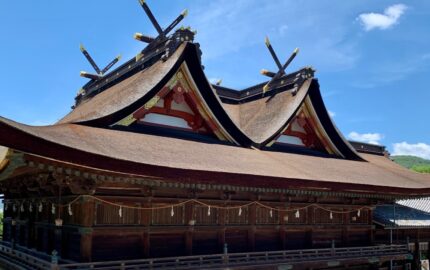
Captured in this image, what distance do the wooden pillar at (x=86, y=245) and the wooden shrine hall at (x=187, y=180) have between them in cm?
4

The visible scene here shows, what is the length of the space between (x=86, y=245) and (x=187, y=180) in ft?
10.9

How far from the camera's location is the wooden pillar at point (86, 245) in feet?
39.1

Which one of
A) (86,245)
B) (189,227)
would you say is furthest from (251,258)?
(86,245)

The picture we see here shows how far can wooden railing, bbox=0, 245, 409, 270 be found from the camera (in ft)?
39.2

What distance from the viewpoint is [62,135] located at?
35.6 ft

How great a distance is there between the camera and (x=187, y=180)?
39.1ft

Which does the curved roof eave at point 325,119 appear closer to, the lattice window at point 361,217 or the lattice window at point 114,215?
the lattice window at point 361,217

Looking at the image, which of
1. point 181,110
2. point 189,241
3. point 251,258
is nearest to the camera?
point 189,241

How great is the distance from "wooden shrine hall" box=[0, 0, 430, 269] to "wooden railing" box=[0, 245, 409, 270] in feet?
0.25

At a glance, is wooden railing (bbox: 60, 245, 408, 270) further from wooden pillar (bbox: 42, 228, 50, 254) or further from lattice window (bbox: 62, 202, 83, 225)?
wooden pillar (bbox: 42, 228, 50, 254)

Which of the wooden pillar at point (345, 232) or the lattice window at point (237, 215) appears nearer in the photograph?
the lattice window at point (237, 215)

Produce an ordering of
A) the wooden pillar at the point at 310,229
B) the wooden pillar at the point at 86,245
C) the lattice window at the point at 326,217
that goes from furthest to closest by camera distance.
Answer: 1. the lattice window at the point at 326,217
2. the wooden pillar at the point at 310,229
3. the wooden pillar at the point at 86,245

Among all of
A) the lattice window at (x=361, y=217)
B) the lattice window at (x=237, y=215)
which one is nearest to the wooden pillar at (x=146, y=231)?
the lattice window at (x=237, y=215)

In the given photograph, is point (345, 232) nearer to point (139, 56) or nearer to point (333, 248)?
point (333, 248)
